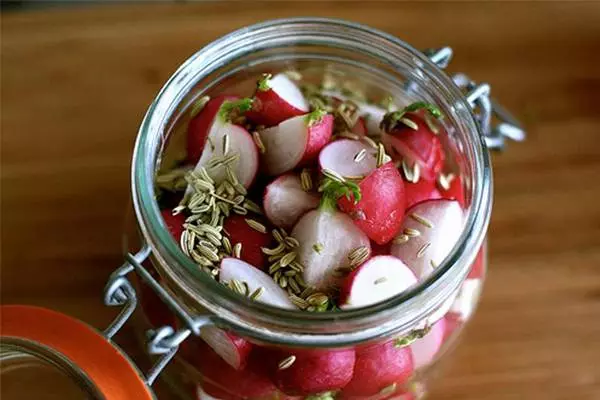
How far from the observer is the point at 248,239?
1.94ft

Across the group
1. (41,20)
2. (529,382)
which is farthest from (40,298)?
(529,382)

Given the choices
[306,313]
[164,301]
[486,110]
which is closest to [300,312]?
[306,313]

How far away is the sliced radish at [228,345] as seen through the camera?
0.57m

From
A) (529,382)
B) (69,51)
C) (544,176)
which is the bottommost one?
(529,382)

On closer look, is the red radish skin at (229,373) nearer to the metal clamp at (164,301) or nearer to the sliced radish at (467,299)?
the metal clamp at (164,301)

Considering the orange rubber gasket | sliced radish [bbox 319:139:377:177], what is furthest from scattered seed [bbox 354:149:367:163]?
the orange rubber gasket

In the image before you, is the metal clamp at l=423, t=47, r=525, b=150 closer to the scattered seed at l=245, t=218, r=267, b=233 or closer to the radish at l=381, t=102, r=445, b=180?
the radish at l=381, t=102, r=445, b=180

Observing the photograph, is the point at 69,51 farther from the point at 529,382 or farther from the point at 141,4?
the point at 529,382

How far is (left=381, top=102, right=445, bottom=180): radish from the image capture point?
2.06 ft

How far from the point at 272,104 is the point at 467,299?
0.70 ft

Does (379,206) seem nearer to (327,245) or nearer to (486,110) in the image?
(327,245)

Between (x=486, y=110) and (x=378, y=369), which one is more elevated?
(x=486, y=110)

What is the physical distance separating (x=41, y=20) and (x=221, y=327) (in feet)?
1.44

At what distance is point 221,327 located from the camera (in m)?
0.56
